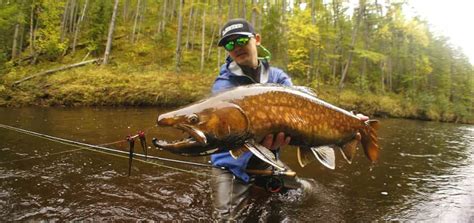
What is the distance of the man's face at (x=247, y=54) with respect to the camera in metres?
3.45

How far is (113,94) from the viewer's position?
19578 millimetres

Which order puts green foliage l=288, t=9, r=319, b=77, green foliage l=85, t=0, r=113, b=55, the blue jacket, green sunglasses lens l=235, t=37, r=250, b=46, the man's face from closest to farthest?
green sunglasses lens l=235, t=37, r=250, b=46 → the man's face → the blue jacket → green foliage l=288, t=9, r=319, b=77 → green foliage l=85, t=0, r=113, b=55

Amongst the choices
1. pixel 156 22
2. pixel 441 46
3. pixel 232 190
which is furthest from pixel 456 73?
pixel 232 190

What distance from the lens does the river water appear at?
5.45 m

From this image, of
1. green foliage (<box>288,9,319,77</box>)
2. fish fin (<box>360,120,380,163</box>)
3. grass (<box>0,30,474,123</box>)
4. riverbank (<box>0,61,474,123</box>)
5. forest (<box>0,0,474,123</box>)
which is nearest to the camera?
fish fin (<box>360,120,380,163</box>)

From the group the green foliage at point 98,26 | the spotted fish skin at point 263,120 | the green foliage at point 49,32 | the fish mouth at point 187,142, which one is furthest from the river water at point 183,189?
the green foliage at point 98,26

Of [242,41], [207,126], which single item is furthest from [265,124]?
[242,41]

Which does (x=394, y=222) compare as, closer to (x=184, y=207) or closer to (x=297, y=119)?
(x=184, y=207)

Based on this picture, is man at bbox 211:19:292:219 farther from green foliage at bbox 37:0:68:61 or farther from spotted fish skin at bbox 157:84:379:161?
green foliage at bbox 37:0:68:61

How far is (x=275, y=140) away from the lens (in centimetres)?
274

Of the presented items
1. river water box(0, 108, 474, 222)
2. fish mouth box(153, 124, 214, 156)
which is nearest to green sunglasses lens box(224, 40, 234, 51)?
fish mouth box(153, 124, 214, 156)

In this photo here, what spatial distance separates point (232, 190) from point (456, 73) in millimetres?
44607

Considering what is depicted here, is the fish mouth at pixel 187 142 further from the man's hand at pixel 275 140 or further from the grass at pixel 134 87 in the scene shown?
the grass at pixel 134 87

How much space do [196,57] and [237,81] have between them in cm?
2889
